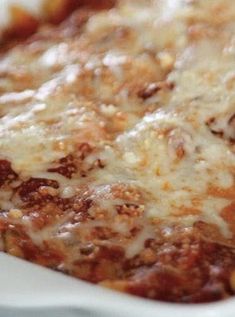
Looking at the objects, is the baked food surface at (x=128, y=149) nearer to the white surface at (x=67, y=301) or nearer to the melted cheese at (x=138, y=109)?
the melted cheese at (x=138, y=109)

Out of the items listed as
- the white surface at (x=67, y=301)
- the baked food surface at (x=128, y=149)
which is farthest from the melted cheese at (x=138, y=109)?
the white surface at (x=67, y=301)

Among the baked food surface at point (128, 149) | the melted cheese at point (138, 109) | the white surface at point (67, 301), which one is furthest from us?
the melted cheese at point (138, 109)

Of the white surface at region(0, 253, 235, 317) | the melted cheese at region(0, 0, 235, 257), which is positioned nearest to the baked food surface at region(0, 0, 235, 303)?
the melted cheese at region(0, 0, 235, 257)

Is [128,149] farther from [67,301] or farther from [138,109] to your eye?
[67,301]

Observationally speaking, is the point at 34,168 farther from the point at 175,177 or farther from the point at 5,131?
the point at 175,177

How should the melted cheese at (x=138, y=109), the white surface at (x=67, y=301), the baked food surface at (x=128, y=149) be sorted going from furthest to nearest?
the melted cheese at (x=138, y=109) → the baked food surface at (x=128, y=149) → the white surface at (x=67, y=301)

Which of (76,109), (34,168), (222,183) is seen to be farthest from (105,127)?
(222,183)
